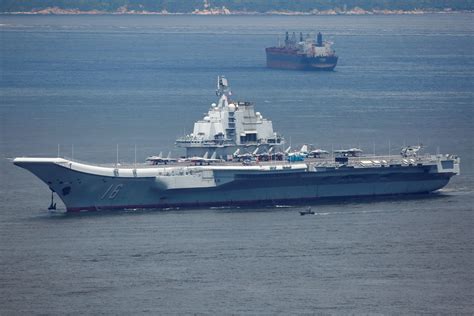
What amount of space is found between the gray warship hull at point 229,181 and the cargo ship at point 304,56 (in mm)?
80127

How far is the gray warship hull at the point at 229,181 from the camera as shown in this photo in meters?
65.2

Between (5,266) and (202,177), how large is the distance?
1410cm

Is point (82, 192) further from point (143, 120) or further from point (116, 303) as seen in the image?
point (143, 120)

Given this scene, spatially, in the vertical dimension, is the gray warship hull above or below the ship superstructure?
below

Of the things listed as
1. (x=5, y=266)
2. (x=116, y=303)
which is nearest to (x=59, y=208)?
(x=5, y=266)

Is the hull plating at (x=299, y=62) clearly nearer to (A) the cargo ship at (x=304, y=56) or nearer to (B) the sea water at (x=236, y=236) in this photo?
(A) the cargo ship at (x=304, y=56)

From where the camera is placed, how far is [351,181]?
226 feet

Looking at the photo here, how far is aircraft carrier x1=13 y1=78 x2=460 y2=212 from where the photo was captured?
214ft

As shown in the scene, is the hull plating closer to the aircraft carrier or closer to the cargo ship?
the cargo ship

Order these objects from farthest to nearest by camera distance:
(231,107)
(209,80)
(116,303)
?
(209,80)
(231,107)
(116,303)

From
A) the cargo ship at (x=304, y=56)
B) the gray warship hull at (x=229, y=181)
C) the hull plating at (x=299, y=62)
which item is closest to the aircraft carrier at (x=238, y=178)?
the gray warship hull at (x=229, y=181)

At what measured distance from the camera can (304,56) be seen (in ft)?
494

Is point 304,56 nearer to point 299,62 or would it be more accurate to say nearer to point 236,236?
point 299,62

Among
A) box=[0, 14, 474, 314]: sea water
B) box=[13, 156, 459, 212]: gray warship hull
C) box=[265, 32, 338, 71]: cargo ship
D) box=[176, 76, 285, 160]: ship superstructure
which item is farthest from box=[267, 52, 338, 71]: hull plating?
box=[13, 156, 459, 212]: gray warship hull
